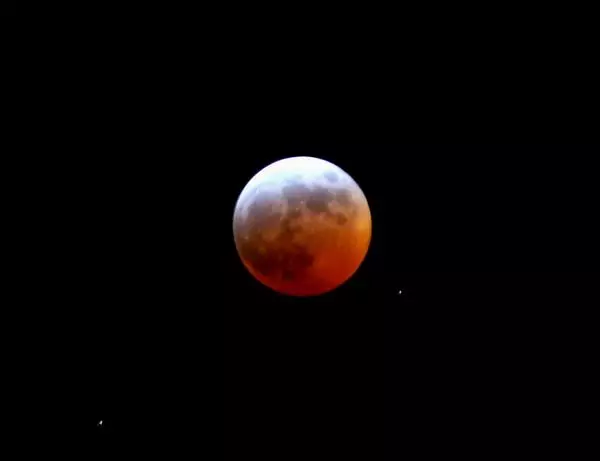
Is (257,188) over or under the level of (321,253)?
over

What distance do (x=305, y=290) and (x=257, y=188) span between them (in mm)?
798

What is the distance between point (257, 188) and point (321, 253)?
2.15 feet

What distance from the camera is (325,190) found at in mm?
5473

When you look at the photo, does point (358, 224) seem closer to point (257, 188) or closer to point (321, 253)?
point (321, 253)

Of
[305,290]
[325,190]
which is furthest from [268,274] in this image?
[325,190]

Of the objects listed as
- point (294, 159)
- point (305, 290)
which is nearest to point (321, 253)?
point (305, 290)

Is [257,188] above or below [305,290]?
above

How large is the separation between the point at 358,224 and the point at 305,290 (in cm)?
60

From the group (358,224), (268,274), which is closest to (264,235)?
(268,274)

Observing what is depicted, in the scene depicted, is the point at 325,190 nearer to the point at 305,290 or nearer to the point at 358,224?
the point at 358,224

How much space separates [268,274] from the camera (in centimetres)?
552

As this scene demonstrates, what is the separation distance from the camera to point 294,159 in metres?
5.66

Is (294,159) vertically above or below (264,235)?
above

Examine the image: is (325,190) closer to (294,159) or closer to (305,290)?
(294,159)
